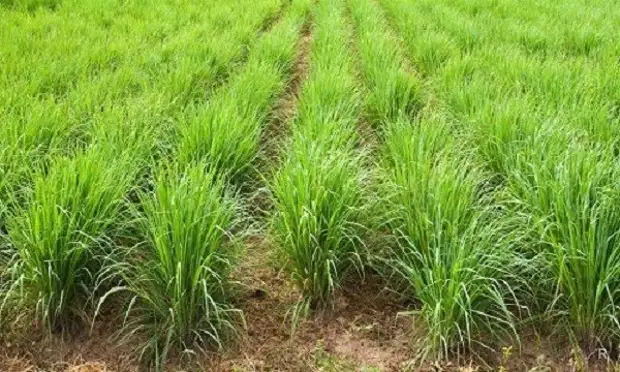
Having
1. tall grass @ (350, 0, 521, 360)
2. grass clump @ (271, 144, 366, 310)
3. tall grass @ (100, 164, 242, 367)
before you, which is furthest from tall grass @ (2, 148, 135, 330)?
tall grass @ (350, 0, 521, 360)

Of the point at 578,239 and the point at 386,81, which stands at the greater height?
the point at 578,239

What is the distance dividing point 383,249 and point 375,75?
7.73 feet

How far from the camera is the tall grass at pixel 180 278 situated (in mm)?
1924

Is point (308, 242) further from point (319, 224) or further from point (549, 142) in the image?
point (549, 142)

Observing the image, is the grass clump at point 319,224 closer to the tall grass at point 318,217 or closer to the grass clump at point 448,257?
the tall grass at point 318,217

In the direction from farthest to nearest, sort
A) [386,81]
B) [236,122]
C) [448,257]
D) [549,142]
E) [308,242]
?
[386,81] < [236,122] < [549,142] < [308,242] < [448,257]

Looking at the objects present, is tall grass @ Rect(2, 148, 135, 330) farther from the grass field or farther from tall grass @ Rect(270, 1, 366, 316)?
tall grass @ Rect(270, 1, 366, 316)

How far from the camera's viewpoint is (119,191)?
225cm

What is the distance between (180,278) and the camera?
1892 mm

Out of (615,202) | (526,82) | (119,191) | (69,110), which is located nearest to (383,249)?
(615,202)

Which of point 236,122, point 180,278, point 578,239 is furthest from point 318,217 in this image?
point 236,122

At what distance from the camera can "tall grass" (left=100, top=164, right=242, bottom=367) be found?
75.7 inches

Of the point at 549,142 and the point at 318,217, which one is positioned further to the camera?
the point at 549,142

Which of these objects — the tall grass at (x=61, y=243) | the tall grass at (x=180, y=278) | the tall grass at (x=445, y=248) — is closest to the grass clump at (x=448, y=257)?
the tall grass at (x=445, y=248)
